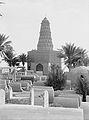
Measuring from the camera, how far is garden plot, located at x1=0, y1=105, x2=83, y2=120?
30.7ft

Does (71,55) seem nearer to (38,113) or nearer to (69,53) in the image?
(69,53)

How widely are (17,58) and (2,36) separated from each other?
52.5 ft

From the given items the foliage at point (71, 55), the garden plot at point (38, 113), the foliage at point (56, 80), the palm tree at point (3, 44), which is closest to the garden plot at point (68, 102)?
the garden plot at point (38, 113)

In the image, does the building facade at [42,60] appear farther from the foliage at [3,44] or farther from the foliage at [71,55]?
the foliage at [3,44]

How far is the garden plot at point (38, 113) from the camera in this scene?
935cm

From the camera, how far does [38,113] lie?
936 cm

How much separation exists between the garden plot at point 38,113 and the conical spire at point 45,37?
48.9m

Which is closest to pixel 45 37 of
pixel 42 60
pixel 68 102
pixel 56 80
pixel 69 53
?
pixel 42 60

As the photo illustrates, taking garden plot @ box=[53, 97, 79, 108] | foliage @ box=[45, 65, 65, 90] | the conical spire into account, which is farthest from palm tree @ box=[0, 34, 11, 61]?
the conical spire

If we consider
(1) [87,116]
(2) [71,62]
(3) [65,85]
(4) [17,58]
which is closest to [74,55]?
(2) [71,62]

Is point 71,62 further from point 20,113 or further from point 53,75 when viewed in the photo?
Answer: point 20,113

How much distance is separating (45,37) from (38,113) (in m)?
51.2

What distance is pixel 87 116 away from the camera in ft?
33.6

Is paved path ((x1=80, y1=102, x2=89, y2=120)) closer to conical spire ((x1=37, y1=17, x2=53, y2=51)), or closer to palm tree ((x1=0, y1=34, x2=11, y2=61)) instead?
palm tree ((x1=0, y1=34, x2=11, y2=61))
